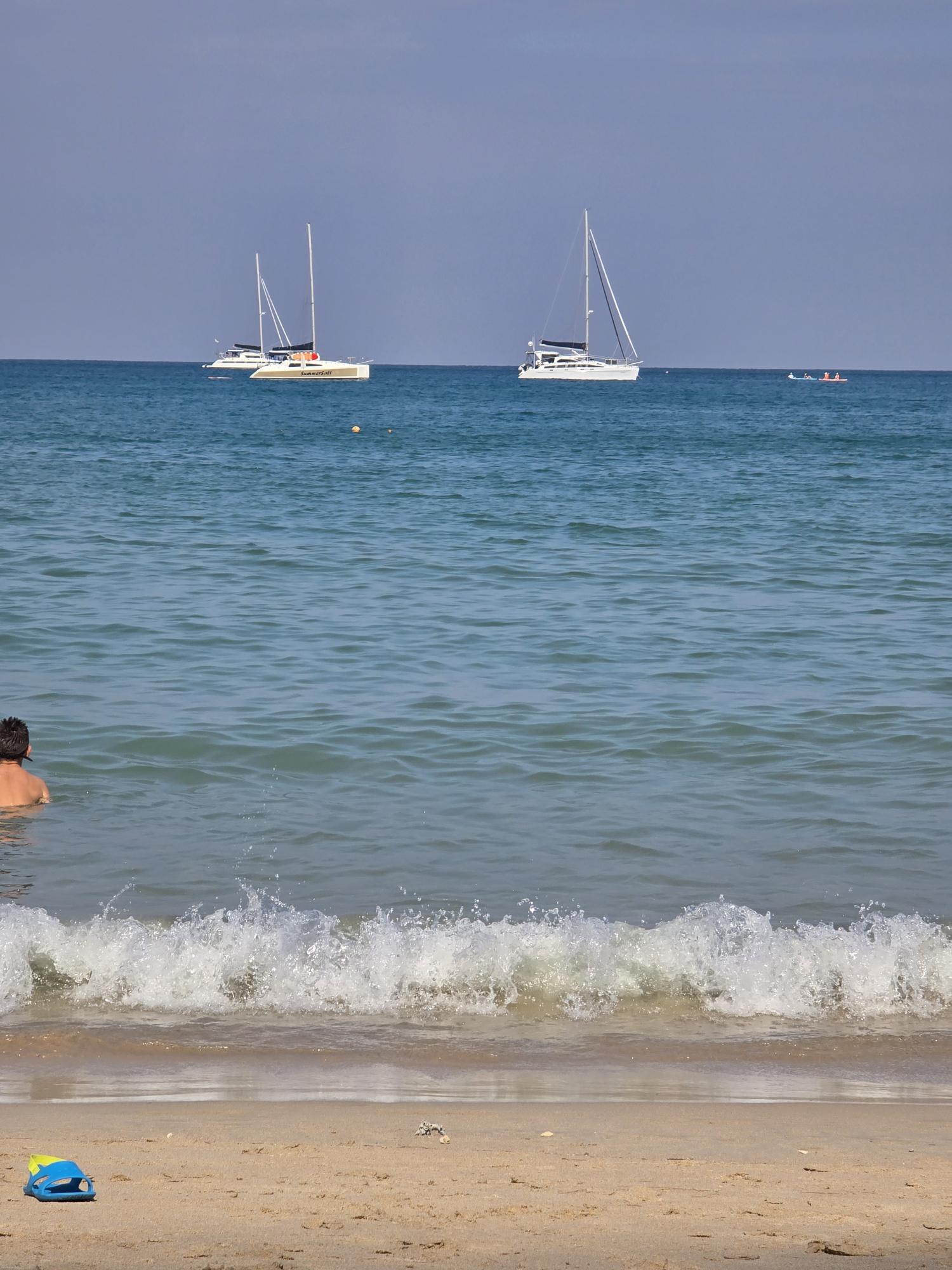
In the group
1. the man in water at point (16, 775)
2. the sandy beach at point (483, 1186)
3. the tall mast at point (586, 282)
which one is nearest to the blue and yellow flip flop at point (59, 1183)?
the sandy beach at point (483, 1186)

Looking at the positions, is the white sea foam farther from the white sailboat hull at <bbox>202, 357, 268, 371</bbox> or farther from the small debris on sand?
the white sailboat hull at <bbox>202, 357, 268, 371</bbox>

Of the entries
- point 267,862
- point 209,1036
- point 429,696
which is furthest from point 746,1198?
point 429,696

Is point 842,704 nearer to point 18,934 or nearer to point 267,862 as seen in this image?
point 267,862

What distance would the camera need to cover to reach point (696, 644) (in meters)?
12.0

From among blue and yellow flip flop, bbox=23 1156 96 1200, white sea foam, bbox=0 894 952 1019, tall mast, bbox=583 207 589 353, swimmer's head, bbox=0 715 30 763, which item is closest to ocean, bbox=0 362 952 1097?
white sea foam, bbox=0 894 952 1019

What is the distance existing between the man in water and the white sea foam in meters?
1.75

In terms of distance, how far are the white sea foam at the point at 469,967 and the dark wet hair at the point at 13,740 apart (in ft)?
6.08

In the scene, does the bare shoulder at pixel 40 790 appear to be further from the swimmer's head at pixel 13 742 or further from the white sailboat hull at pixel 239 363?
the white sailboat hull at pixel 239 363

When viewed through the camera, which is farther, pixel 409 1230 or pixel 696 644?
pixel 696 644

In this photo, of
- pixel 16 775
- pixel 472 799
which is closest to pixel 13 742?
pixel 16 775

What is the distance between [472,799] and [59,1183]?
4678 mm

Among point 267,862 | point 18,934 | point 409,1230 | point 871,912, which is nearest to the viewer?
point 409,1230

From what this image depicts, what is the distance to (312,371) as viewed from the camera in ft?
324

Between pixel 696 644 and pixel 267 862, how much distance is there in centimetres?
604
